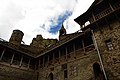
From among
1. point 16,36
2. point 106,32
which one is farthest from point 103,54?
point 16,36

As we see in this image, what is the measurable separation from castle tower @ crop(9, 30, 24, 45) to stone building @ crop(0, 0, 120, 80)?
10.6 meters

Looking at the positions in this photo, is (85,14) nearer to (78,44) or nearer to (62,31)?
(78,44)

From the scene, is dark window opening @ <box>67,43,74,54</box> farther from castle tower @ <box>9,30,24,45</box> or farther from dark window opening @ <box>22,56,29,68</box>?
castle tower @ <box>9,30,24,45</box>

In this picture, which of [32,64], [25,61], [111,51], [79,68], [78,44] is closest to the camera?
[111,51]

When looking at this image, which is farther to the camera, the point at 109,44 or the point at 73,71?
the point at 73,71

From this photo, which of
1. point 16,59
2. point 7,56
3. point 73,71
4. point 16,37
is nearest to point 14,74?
point 16,59

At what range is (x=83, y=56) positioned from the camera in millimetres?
15297

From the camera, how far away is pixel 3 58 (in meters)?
18.4

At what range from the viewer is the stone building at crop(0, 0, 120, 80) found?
12.7m

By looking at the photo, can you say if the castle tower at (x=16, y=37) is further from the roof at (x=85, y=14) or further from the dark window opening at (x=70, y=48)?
the roof at (x=85, y=14)

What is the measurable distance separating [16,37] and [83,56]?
68.5 feet

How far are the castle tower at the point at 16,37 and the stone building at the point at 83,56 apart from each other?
34.8ft

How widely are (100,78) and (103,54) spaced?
256 centimetres

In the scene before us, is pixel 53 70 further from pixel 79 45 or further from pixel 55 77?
pixel 79 45
